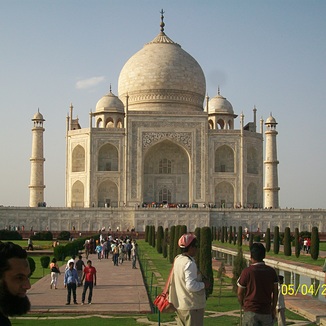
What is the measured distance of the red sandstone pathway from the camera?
25.1 feet

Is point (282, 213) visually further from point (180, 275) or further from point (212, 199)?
point (180, 275)

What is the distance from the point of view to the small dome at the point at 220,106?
108 feet

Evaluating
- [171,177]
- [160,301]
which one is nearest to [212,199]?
[171,177]

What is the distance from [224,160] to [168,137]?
10.0 ft

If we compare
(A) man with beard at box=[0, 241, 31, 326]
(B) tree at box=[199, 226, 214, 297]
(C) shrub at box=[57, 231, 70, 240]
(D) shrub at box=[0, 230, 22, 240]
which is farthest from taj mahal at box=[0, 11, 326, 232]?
(A) man with beard at box=[0, 241, 31, 326]

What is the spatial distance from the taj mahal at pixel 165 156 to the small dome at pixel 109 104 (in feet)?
0.16

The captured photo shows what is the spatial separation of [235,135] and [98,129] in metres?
6.43

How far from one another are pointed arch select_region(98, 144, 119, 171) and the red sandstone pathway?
18482mm

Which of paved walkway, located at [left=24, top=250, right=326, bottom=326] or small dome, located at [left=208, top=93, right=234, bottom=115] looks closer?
paved walkway, located at [left=24, top=250, right=326, bottom=326]

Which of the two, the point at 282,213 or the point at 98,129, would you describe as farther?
the point at 98,129

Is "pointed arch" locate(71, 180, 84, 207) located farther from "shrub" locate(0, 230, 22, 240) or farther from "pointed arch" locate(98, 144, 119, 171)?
"shrub" locate(0, 230, 22, 240)

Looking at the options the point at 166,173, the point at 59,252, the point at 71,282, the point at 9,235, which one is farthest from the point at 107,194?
the point at 71,282

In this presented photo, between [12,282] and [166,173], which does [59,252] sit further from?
[166,173]

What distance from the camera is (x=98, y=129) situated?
3041 cm
